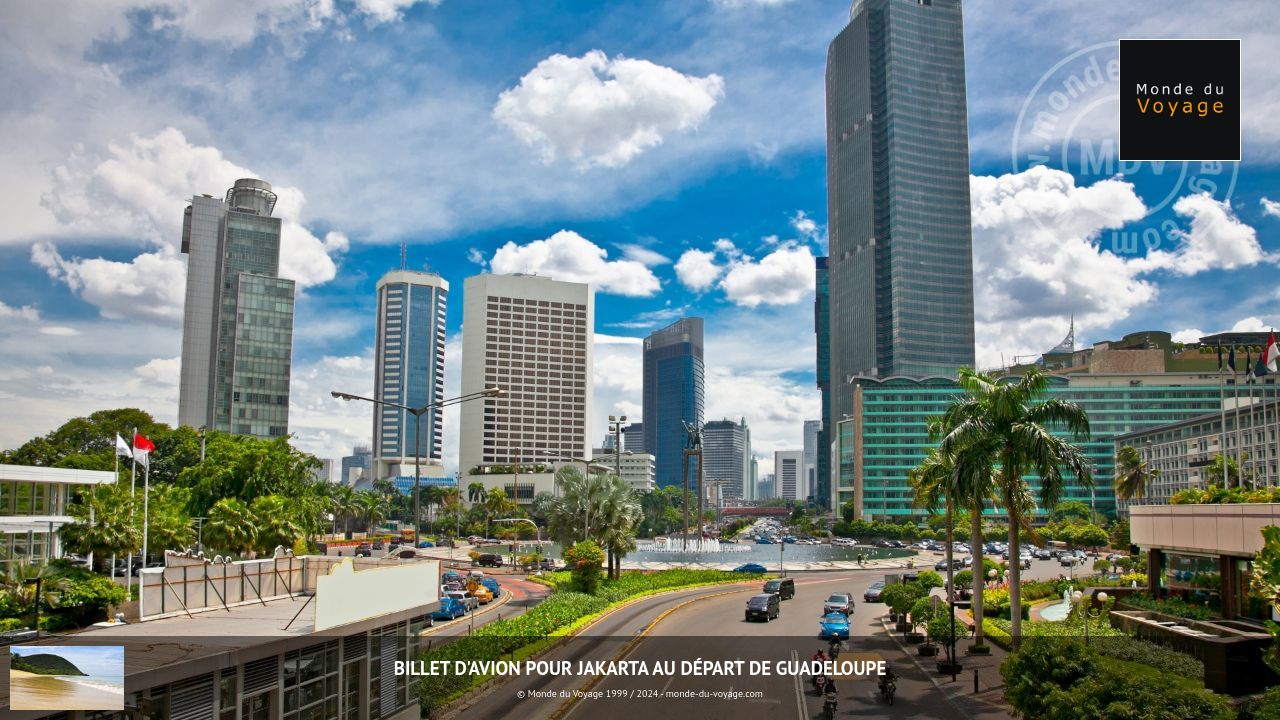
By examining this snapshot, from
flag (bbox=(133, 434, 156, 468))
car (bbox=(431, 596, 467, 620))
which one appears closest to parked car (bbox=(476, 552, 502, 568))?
car (bbox=(431, 596, 467, 620))

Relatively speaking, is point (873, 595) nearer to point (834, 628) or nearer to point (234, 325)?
point (834, 628)

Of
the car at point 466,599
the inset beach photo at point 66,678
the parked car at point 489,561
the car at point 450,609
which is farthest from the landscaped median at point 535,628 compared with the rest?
the parked car at point 489,561

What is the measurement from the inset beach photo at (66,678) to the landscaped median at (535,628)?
1268 centimetres

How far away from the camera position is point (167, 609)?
69.6 feet

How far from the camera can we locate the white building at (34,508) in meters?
49.3

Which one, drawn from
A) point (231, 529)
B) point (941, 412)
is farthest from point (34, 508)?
point (941, 412)

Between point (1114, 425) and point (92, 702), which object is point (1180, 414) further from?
point (92, 702)

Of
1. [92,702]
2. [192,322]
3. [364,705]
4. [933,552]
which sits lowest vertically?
[933,552]

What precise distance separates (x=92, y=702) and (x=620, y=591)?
43776 millimetres

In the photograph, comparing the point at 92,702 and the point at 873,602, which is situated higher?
the point at 92,702

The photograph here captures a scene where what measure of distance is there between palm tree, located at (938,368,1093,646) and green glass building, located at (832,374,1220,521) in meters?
157

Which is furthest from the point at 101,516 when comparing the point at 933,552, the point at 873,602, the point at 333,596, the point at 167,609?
the point at 933,552

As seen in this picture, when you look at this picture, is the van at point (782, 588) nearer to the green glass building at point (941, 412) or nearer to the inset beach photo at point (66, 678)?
the inset beach photo at point (66, 678)

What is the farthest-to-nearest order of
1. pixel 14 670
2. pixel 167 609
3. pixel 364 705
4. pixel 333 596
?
pixel 364 705 → pixel 167 609 → pixel 333 596 → pixel 14 670
